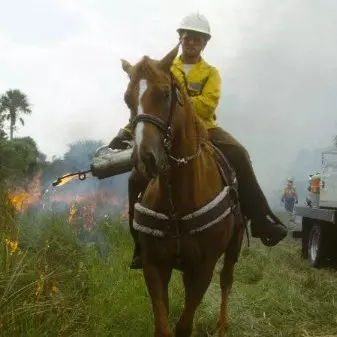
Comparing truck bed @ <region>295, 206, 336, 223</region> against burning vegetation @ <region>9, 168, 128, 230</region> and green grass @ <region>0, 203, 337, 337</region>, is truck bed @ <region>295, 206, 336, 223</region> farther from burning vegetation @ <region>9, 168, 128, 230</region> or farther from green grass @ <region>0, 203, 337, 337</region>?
burning vegetation @ <region>9, 168, 128, 230</region>

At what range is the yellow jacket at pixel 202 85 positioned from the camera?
19.1 feet

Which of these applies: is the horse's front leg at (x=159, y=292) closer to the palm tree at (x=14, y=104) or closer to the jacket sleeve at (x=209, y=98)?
the jacket sleeve at (x=209, y=98)

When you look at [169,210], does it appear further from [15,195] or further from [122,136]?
[15,195]

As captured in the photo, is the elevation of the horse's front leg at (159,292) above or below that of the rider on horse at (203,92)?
below

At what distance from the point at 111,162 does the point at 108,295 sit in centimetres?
189

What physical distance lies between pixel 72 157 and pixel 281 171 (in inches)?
3882

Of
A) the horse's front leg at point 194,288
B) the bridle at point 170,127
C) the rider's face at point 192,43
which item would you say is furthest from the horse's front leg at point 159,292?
the rider's face at point 192,43

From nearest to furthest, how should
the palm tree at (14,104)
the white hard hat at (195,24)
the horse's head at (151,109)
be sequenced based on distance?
the horse's head at (151,109)
the white hard hat at (195,24)
the palm tree at (14,104)

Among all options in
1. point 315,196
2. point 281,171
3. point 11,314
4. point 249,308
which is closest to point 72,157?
point 315,196

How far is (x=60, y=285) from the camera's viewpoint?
6367 millimetres

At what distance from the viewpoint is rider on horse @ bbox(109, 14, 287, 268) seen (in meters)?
5.82

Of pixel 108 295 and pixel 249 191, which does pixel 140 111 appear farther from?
pixel 108 295

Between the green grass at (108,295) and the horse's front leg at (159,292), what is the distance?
74 cm

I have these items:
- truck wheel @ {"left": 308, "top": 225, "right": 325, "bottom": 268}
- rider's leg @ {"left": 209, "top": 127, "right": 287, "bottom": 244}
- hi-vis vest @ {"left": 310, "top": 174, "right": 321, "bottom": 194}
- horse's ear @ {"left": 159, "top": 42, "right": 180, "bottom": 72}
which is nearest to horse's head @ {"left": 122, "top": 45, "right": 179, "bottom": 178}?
horse's ear @ {"left": 159, "top": 42, "right": 180, "bottom": 72}
